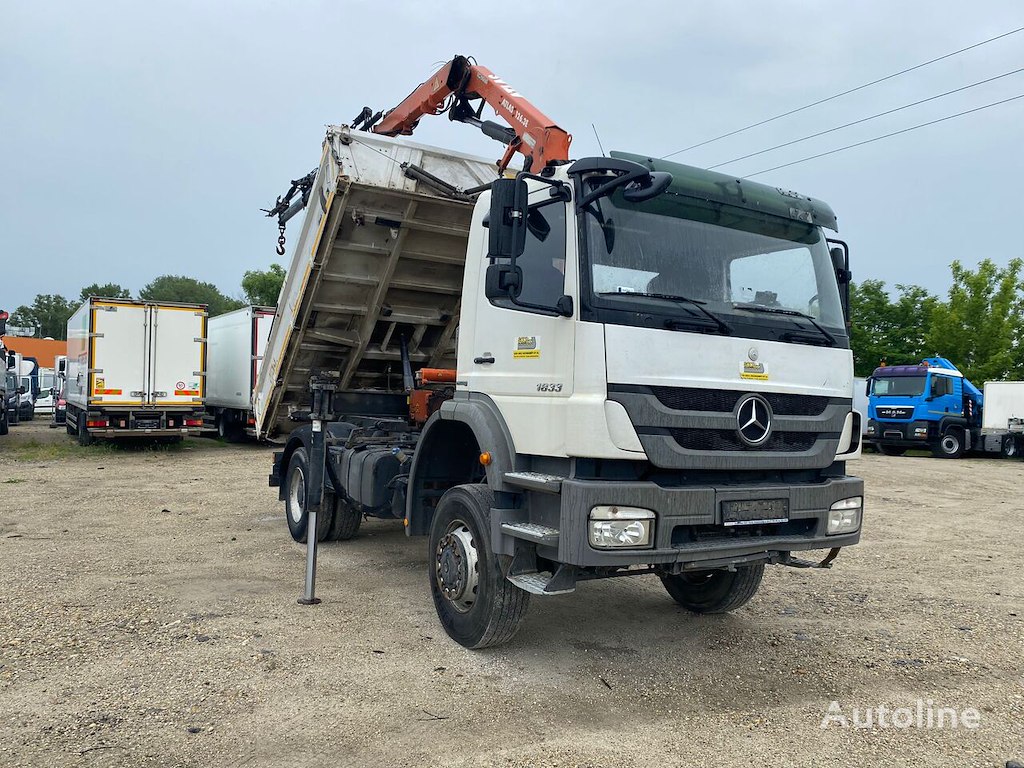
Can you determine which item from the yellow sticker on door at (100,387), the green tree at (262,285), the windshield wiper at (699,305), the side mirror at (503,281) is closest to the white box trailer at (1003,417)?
the windshield wiper at (699,305)

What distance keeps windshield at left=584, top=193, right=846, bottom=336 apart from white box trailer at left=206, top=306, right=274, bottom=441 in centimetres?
1291

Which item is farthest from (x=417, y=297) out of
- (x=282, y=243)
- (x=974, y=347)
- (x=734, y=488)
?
(x=974, y=347)

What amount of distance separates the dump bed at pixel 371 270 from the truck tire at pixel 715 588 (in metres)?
2.95

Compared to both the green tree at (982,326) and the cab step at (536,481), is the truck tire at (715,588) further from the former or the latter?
the green tree at (982,326)

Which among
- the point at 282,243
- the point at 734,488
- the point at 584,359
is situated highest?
the point at 282,243

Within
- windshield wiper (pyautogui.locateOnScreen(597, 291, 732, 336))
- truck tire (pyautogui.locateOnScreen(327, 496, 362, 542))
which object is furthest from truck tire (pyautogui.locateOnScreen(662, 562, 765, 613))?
truck tire (pyautogui.locateOnScreen(327, 496, 362, 542))

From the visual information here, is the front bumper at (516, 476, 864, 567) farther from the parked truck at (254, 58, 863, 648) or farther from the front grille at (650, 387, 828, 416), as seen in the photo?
the front grille at (650, 387, 828, 416)

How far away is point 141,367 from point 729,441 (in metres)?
15.1

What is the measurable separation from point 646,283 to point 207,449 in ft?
54.4

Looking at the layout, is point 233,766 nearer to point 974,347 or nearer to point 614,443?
point 614,443

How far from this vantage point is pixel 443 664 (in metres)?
4.79

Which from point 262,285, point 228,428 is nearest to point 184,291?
point 262,285

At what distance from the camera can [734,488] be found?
4383 mm

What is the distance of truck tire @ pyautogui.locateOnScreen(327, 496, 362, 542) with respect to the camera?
7.90 m
